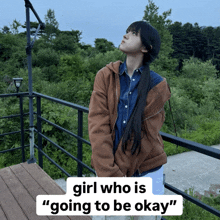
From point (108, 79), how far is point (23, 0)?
6.98 feet

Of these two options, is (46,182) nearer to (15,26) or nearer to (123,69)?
(123,69)

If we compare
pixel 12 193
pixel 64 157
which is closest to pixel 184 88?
pixel 64 157

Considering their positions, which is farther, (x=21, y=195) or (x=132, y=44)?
(x=21, y=195)

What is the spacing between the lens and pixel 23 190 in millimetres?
2289

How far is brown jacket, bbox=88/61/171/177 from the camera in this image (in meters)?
1.10

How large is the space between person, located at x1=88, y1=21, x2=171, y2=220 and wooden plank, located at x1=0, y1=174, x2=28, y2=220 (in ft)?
3.84

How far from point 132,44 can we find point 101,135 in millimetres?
463

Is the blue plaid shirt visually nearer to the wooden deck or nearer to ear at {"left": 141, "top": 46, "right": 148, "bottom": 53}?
ear at {"left": 141, "top": 46, "right": 148, "bottom": 53}

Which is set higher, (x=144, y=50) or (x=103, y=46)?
(x=103, y=46)

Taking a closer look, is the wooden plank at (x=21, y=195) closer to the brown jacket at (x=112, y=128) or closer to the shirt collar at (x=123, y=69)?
the brown jacket at (x=112, y=128)

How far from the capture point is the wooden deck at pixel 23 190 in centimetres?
192

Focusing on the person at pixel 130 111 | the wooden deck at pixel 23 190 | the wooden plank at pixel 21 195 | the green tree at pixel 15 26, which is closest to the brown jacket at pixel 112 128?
the person at pixel 130 111

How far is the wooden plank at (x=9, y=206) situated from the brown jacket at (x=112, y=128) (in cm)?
118

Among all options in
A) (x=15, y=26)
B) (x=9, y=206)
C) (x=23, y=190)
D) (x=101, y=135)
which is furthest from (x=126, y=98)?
(x=15, y=26)
